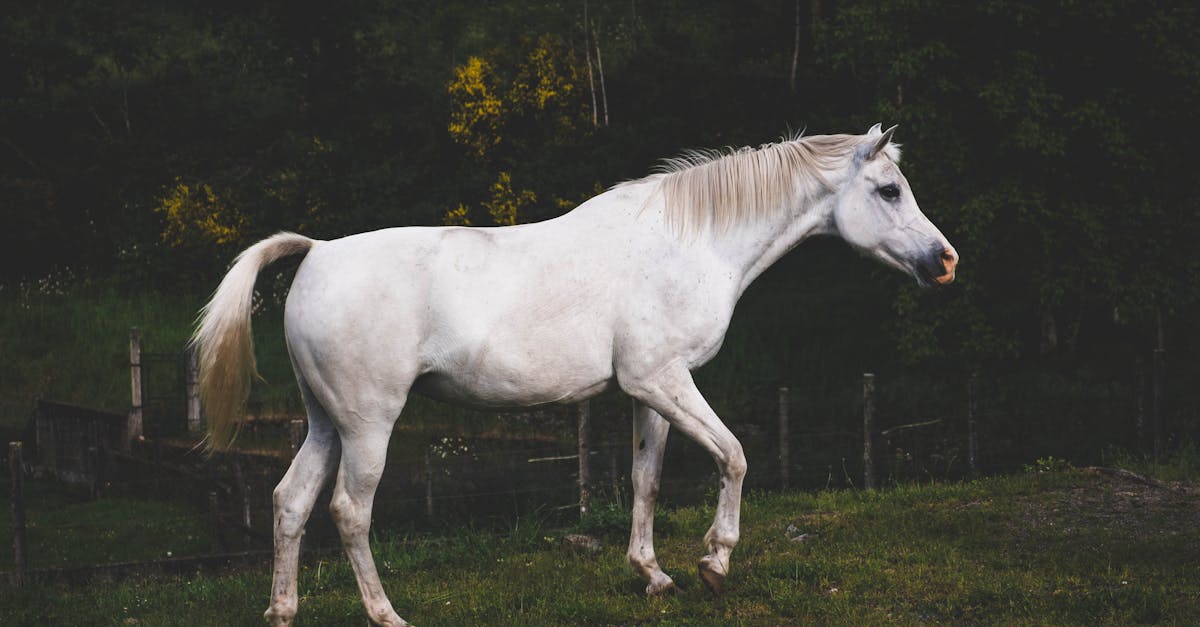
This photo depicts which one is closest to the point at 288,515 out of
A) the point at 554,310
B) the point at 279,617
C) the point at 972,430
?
the point at 279,617

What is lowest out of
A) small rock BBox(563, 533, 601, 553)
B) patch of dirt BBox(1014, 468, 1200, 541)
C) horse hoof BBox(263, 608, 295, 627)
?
small rock BBox(563, 533, 601, 553)

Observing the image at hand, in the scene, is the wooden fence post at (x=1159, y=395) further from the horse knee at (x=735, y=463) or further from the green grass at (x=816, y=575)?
the horse knee at (x=735, y=463)

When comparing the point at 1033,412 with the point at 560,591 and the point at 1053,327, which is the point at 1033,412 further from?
the point at 560,591

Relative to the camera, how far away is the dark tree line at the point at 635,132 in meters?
16.9

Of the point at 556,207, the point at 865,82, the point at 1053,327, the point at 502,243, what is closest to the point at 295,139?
the point at 556,207

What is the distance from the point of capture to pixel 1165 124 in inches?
677

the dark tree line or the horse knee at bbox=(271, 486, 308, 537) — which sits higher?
the dark tree line

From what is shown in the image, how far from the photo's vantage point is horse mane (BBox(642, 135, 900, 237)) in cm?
654

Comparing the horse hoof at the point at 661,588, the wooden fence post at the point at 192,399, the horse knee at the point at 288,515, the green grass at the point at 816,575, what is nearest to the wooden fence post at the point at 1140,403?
the green grass at the point at 816,575

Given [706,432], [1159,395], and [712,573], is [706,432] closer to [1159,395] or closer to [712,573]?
[712,573]

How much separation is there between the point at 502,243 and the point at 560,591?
6.36 ft

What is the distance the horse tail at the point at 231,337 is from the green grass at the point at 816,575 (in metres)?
1.14

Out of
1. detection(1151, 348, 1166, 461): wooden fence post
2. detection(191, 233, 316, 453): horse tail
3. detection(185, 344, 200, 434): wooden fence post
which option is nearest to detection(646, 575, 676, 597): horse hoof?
detection(191, 233, 316, 453): horse tail

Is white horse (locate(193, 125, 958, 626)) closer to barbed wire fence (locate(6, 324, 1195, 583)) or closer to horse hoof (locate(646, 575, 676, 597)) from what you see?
horse hoof (locate(646, 575, 676, 597))
